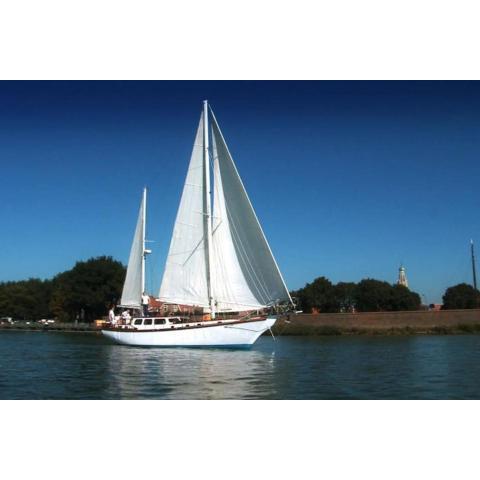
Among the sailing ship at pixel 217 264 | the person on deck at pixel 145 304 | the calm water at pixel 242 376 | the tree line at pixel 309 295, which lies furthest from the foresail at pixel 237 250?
the tree line at pixel 309 295

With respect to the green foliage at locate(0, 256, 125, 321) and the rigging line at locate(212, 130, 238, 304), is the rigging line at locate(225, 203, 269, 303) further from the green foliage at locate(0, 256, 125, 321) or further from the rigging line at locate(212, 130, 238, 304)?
the green foliage at locate(0, 256, 125, 321)

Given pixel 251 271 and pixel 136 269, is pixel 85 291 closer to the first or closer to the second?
pixel 136 269

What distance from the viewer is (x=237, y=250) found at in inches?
944

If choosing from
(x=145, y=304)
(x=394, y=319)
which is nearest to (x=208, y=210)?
(x=145, y=304)

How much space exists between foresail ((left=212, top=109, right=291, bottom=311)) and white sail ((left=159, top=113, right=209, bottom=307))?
0.66 m

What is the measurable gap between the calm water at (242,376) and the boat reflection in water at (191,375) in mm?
21

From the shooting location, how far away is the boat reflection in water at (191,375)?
40.9ft

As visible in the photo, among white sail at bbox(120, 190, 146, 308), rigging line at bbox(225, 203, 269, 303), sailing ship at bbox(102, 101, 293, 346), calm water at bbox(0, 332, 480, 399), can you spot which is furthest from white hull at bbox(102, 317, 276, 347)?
white sail at bbox(120, 190, 146, 308)

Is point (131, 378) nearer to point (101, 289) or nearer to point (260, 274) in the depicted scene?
point (260, 274)

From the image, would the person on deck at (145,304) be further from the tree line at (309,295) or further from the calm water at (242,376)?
the tree line at (309,295)

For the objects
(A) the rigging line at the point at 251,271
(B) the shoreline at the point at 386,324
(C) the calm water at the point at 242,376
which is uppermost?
(A) the rigging line at the point at 251,271

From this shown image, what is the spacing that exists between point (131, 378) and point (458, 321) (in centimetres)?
3232

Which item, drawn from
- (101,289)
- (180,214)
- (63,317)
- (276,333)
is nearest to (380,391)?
(180,214)

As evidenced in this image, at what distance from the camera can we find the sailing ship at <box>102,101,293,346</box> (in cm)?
2348
